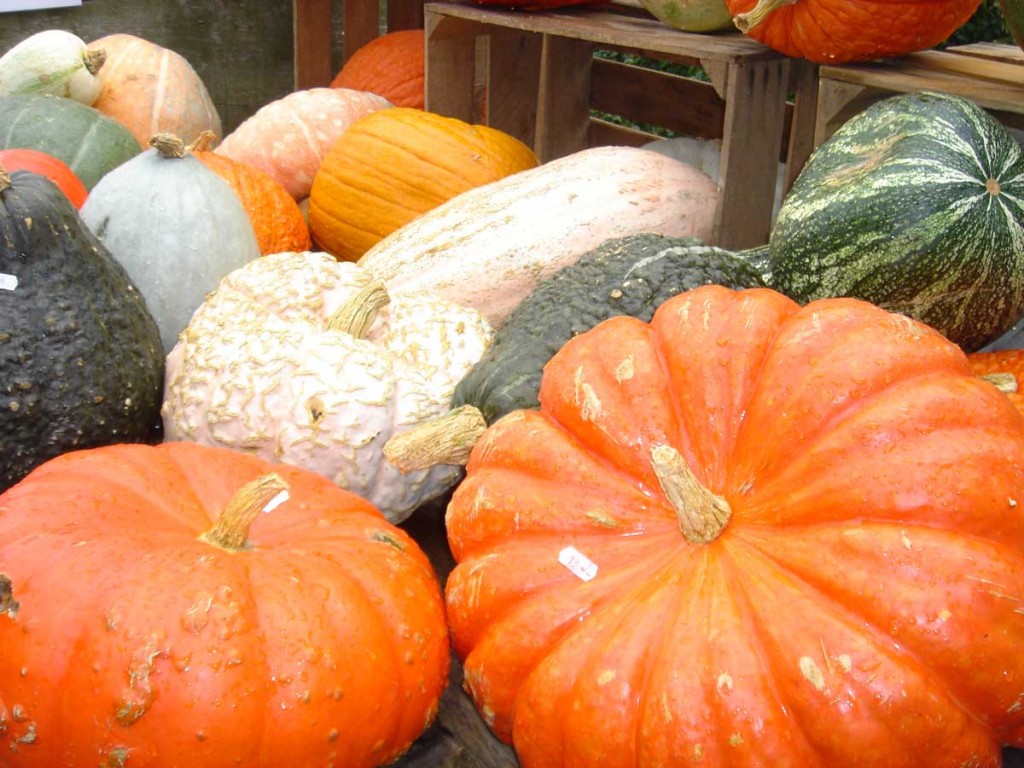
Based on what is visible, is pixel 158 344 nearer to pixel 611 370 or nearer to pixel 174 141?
pixel 174 141

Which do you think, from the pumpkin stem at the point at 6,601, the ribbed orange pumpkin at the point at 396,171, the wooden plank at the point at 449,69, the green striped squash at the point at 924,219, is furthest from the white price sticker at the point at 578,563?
the wooden plank at the point at 449,69

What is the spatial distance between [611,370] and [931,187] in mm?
816

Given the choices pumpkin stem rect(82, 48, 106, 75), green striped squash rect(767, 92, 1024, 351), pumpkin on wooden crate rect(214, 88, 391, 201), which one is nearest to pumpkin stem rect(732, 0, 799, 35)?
green striped squash rect(767, 92, 1024, 351)

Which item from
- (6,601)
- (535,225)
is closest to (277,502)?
(6,601)


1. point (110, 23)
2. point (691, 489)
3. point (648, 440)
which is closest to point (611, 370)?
A: point (648, 440)

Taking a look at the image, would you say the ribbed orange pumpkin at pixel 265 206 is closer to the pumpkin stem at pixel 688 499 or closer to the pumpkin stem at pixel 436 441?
the pumpkin stem at pixel 436 441

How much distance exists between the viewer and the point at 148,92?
4109mm

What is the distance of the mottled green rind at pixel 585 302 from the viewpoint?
1.95 metres

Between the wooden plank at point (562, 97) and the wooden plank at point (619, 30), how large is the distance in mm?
185

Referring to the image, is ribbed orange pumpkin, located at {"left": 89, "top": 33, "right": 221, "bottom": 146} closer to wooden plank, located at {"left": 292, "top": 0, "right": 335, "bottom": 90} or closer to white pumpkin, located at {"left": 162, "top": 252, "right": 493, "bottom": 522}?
wooden plank, located at {"left": 292, "top": 0, "right": 335, "bottom": 90}

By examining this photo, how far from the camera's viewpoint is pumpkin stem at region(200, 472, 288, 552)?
1411 millimetres

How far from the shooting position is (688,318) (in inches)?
62.7

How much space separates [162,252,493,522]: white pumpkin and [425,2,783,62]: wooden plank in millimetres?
951

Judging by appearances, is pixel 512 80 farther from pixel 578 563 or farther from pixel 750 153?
pixel 578 563
